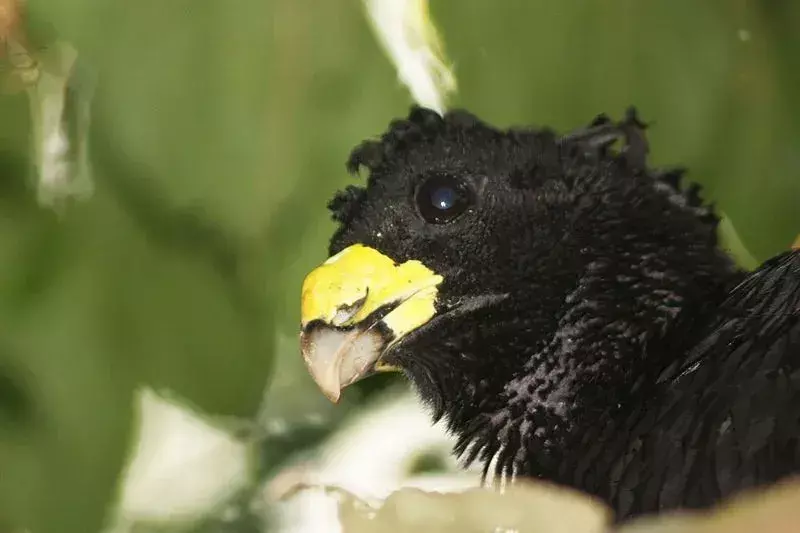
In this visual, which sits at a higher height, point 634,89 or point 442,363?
point 634,89

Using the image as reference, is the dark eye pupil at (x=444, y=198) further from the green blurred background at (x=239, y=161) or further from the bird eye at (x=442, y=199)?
the green blurred background at (x=239, y=161)

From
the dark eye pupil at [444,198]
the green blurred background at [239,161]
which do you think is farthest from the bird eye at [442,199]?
the green blurred background at [239,161]

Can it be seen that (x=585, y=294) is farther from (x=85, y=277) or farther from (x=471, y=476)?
(x=85, y=277)

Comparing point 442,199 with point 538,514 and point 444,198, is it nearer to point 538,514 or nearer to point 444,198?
point 444,198

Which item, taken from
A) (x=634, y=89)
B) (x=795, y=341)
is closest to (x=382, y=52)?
(x=634, y=89)

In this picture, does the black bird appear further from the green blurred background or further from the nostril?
the green blurred background

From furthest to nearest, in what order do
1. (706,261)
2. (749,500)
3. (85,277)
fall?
(85,277), (706,261), (749,500)
